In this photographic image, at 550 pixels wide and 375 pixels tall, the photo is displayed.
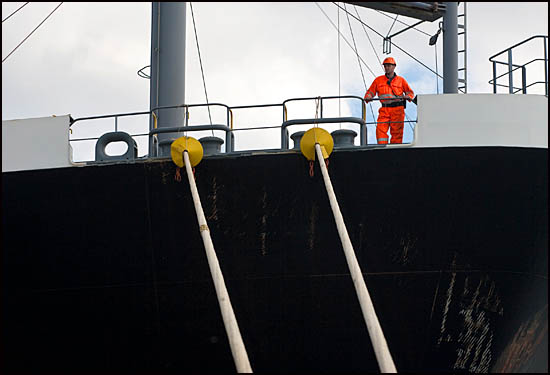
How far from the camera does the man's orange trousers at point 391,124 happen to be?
1001 centimetres

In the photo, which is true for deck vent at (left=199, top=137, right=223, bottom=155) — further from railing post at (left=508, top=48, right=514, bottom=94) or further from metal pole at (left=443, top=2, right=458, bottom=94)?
metal pole at (left=443, top=2, right=458, bottom=94)

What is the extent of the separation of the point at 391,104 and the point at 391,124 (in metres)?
0.26

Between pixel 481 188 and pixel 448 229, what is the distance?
0.55 meters

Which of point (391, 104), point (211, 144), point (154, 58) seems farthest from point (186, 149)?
point (154, 58)

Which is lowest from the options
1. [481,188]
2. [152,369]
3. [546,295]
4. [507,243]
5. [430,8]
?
[152,369]

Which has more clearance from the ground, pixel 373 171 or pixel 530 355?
pixel 373 171

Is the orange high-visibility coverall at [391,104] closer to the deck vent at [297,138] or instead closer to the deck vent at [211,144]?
the deck vent at [297,138]

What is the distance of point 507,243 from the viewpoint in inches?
365

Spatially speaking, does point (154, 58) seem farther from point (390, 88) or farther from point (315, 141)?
point (315, 141)

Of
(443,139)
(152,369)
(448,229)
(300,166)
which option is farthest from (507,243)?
(152,369)

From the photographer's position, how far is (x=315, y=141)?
8.98 meters

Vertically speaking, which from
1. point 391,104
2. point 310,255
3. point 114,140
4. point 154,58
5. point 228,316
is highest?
point 154,58

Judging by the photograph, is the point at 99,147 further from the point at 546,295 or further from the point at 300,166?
the point at 546,295

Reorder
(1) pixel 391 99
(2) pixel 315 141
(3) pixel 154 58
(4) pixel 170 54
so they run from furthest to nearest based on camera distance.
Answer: (3) pixel 154 58
(4) pixel 170 54
(1) pixel 391 99
(2) pixel 315 141
